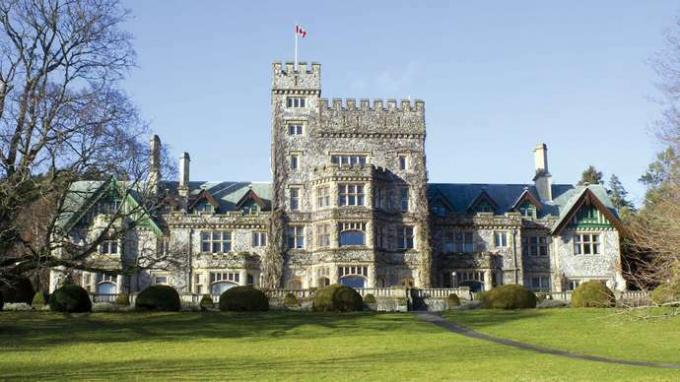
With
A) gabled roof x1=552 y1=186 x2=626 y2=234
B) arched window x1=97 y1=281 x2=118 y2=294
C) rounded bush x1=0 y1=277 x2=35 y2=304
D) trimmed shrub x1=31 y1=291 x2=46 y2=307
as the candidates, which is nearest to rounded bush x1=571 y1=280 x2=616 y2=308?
gabled roof x1=552 y1=186 x2=626 y2=234

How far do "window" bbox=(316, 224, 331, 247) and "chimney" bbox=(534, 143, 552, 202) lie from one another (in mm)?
16945

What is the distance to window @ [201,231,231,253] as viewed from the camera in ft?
164

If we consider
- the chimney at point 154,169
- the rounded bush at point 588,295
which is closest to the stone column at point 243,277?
the chimney at point 154,169

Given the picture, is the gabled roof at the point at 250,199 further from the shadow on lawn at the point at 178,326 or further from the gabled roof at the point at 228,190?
the shadow on lawn at the point at 178,326

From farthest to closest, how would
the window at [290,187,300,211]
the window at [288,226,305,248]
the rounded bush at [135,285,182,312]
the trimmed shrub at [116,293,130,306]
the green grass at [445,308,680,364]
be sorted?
the window at [290,187,300,211], the window at [288,226,305,248], the trimmed shrub at [116,293,130,306], the rounded bush at [135,285,182,312], the green grass at [445,308,680,364]

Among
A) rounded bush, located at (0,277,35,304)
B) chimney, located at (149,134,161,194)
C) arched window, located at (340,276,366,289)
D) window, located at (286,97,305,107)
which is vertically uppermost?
window, located at (286,97,305,107)

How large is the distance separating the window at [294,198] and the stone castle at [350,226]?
7cm

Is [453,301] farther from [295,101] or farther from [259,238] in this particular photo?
[295,101]

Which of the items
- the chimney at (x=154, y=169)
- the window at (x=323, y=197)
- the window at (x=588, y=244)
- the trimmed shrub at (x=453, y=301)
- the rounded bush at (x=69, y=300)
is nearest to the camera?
the chimney at (x=154, y=169)

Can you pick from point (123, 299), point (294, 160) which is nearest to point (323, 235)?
point (294, 160)

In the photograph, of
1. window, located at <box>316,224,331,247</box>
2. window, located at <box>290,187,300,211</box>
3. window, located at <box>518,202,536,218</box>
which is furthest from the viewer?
window, located at <box>518,202,536,218</box>

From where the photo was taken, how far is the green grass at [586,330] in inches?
989

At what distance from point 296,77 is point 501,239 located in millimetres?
16664

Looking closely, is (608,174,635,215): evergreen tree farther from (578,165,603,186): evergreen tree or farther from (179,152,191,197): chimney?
(179,152,191,197): chimney
